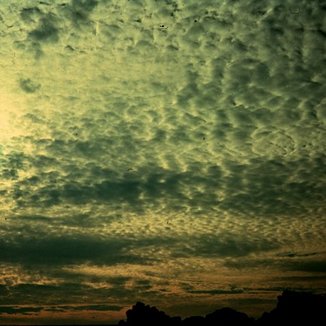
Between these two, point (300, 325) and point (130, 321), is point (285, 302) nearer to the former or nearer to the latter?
point (300, 325)

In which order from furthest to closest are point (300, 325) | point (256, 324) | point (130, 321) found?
point (130, 321) → point (256, 324) → point (300, 325)

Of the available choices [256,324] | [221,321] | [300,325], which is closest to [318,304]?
Result: [300,325]

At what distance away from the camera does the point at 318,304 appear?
54.0m

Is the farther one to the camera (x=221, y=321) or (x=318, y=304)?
(x=221, y=321)

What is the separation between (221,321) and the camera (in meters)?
59.3

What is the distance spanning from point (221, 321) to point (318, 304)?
12.7m

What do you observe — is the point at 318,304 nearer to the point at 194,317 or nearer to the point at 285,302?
the point at 285,302

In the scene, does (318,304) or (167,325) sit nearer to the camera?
(318,304)

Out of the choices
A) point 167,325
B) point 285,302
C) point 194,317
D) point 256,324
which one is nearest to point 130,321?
point 167,325

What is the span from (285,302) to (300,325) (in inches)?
140

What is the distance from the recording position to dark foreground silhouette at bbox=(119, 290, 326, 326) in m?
53.6

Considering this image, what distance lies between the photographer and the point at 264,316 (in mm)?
57656

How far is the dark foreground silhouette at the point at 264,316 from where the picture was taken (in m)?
53.6

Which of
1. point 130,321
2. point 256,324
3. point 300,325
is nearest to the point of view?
point 300,325
